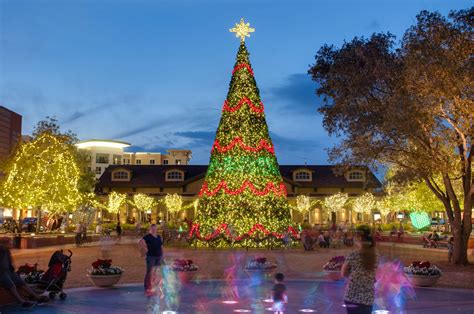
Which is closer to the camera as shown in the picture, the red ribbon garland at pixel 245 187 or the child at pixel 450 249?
the child at pixel 450 249

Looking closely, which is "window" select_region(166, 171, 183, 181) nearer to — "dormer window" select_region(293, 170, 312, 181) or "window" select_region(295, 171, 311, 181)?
"dormer window" select_region(293, 170, 312, 181)

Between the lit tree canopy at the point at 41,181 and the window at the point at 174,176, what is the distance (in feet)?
82.5

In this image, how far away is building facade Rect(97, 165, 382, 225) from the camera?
6419 cm

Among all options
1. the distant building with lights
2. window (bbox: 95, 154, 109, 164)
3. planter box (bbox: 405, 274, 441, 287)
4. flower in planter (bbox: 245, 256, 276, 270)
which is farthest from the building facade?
window (bbox: 95, 154, 109, 164)

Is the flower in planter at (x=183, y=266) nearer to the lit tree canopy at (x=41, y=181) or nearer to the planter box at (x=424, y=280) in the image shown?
the planter box at (x=424, y=280)

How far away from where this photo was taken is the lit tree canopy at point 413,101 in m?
20.8

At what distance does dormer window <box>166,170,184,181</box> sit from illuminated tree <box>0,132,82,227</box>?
2518cm

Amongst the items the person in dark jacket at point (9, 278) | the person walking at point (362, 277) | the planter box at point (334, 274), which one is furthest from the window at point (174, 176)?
the person walking at point (362, 277)

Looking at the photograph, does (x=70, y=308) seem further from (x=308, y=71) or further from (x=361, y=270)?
(x=308, y=71)

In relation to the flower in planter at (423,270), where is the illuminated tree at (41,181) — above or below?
above

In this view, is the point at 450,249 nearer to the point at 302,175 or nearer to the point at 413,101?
the point at 413,101

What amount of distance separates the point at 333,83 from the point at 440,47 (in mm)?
4742

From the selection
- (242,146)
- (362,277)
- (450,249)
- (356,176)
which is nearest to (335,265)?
(450,249)

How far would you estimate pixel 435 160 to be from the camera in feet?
72.9
